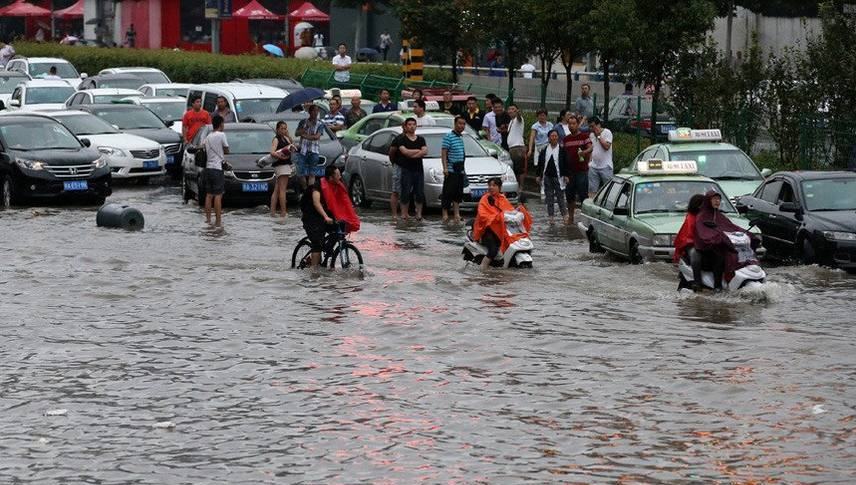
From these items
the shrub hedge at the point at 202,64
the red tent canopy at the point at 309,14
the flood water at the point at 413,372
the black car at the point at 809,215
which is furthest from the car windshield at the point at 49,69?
the black car at the point at 809,215

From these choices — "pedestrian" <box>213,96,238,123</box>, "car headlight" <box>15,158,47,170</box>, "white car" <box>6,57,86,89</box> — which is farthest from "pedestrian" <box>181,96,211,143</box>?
"white car" <box>6,57,86,89</box>

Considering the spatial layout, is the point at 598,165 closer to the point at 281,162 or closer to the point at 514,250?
the point at 281,162

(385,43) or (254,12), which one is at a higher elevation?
(254,12)

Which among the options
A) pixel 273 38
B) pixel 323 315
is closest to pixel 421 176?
pixel 323 315

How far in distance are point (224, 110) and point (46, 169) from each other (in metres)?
5.76

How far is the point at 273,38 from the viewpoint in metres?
78.8

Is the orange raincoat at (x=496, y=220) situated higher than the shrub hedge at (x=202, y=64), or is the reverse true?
the shrub hedge at (x=202, y=64)

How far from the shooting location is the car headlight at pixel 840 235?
807 inches

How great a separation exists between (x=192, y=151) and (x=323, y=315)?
12469 mm

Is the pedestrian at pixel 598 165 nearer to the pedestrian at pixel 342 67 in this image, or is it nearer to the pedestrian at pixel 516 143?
the pedestrian at pixel 516 143

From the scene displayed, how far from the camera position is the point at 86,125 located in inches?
1288

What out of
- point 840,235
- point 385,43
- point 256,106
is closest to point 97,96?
point 256,106

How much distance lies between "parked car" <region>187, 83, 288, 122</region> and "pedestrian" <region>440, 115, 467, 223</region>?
8787mm

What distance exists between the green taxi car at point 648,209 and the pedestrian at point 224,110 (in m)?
12.0
